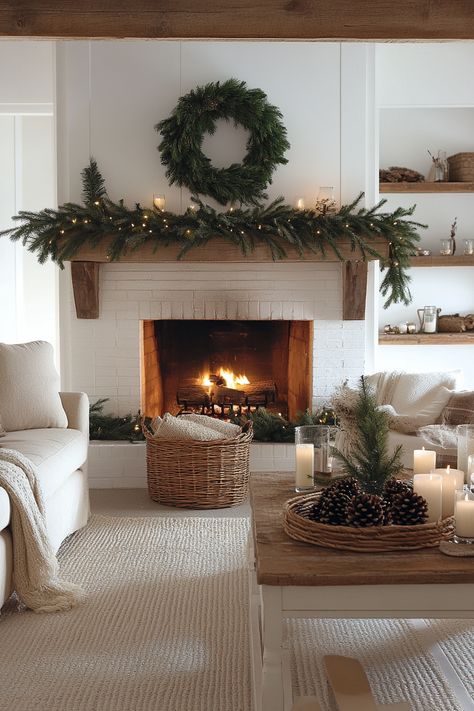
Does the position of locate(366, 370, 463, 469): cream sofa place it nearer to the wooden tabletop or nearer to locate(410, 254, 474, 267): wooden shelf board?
locate(410, 254, 474, 267): wooden shelf board

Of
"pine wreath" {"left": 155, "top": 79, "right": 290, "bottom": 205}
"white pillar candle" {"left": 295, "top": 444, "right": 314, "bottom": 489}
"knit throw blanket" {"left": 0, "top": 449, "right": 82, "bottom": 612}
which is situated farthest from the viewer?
"pine wreath" {"left": 155, "top": 79, "right": 290, "bottom": 205}

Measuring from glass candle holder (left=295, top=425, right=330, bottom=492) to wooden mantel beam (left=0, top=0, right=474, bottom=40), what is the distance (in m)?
1.57

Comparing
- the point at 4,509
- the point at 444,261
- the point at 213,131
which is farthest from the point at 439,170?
the point at 4,509

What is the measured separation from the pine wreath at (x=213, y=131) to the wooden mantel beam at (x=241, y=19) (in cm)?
180

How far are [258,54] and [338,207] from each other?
105cm

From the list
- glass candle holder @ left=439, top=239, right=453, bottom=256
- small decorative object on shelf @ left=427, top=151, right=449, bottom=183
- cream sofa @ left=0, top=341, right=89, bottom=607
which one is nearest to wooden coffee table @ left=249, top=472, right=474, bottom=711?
cream sofa @ left=0, top=341, right=89, bottom=607

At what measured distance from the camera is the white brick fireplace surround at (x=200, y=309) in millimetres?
5508

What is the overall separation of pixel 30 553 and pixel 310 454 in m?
1.09

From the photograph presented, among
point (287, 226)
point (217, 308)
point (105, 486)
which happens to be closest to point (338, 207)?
point (287, 226)

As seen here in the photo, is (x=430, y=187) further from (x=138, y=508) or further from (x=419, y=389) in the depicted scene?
(x=138, y=508)

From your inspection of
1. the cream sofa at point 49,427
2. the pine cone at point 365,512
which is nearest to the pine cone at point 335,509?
the pine cone at point 365,512

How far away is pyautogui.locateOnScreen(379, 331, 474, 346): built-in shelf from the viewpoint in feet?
19.5

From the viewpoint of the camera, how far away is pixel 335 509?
95.6 inches

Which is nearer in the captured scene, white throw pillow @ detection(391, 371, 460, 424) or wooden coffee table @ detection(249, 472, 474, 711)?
wooden coffee table @ detection(249, 472, 474, 711)
